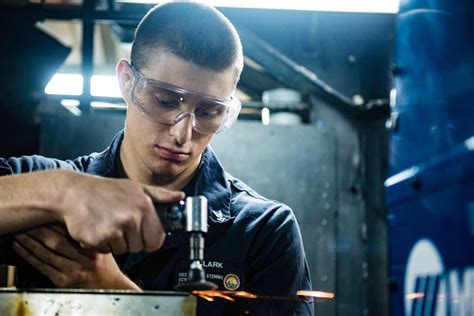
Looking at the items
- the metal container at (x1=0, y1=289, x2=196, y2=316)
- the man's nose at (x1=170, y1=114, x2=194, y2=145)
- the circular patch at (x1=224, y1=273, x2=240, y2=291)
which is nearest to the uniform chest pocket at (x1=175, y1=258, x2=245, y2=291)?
the circular patch at (x1=224, y1=273, x2=240, y2=291)

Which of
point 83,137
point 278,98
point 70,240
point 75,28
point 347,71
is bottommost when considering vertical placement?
point 70,240

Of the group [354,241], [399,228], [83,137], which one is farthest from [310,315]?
[83,137]

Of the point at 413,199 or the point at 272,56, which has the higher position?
the point at 272,56

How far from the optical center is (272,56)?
3873 millimetres

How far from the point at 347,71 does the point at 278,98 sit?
712 mm

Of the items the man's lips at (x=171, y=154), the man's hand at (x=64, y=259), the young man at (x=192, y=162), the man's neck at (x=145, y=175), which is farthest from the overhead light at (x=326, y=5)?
the man's hand at (x=64, y=259)

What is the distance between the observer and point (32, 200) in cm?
141

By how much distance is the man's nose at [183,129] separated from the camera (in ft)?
6.91

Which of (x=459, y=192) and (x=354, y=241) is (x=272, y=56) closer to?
(x=354, y=241)

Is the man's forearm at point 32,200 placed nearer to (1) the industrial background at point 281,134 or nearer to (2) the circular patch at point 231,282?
(2) the circular patch at point 231,282

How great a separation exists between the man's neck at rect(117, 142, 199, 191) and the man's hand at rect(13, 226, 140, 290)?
78 centimetres

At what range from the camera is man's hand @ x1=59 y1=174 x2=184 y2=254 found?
1.33m

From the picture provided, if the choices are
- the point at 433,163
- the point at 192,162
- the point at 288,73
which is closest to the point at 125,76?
the point at 192,162

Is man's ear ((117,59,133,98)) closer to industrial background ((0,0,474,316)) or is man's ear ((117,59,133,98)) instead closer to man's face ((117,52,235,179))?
man's face ((117,52,235,179))
